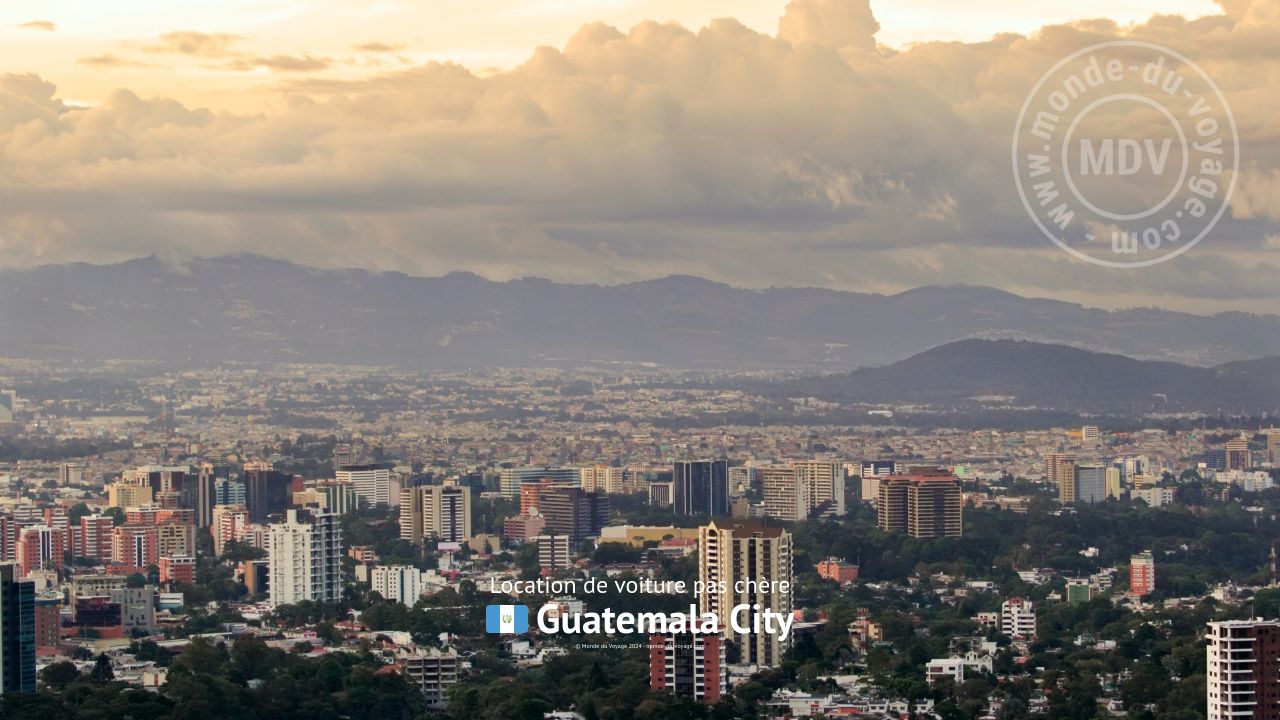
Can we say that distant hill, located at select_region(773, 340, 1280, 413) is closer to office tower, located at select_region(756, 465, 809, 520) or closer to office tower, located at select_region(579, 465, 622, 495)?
office tower, located at select_region(579, 465, 622, 495)

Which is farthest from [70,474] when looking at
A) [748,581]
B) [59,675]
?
[59,675]

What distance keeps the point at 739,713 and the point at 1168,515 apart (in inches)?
1423

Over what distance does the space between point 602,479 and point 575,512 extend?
522 inches

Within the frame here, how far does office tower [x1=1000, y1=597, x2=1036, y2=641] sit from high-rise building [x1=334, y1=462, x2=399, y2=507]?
2977cm

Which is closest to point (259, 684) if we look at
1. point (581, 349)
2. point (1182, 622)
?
point (1182, 622)

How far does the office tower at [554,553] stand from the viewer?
2034 inches

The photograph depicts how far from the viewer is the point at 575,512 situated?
2470 inches

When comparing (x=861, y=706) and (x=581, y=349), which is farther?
(x=581, y=349)

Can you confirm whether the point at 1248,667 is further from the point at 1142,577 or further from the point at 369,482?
the point at 369,482

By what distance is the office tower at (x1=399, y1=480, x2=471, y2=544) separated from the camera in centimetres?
6103

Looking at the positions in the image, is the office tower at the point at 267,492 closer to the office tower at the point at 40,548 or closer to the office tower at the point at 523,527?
the office tower at the point at 523,527

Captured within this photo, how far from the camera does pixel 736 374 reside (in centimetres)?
14988

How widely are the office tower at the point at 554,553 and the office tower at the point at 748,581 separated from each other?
1486 cm

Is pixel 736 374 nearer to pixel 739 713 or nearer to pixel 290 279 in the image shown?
pixel 290 279
